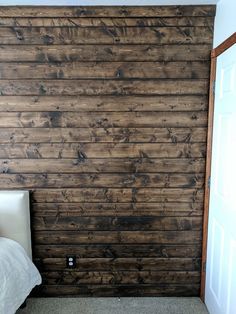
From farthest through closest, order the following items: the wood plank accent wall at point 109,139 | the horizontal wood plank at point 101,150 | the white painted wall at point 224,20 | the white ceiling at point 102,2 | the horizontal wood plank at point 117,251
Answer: the horizontal wood plank at point 117,251
the horizontal wood plank at point 101,150
the wood plank accent wall at point 109,139
the white ceiling at point 102,2
the white painted wall at point 224,20

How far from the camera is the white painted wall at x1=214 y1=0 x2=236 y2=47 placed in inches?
69.0

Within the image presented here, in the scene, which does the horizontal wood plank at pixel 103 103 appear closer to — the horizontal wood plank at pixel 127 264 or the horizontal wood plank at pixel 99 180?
the horizontal wood plank at pixel 99 180

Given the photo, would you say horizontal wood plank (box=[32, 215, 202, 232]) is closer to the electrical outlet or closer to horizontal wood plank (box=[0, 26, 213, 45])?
the electrical outlet

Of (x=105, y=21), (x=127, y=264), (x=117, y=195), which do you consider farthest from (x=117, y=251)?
(x=105, y=21)

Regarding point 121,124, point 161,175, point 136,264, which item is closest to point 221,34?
point 121,124

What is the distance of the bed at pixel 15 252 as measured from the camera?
5.93ft

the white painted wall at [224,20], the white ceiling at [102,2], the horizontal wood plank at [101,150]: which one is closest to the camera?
the white painted wall at [224,20]

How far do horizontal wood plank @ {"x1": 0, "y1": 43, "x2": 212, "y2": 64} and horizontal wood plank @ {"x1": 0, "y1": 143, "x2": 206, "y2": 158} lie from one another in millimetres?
695

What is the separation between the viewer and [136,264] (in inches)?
92.9

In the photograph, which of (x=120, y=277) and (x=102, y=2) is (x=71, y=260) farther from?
(x=102, y=2)

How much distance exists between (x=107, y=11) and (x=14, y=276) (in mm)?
2126

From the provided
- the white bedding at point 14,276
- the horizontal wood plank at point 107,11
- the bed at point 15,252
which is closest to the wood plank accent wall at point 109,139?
the horizontal wood plank at point 107,11

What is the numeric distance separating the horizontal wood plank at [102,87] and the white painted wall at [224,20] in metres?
0.35

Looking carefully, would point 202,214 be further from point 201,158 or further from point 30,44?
point 30,44
